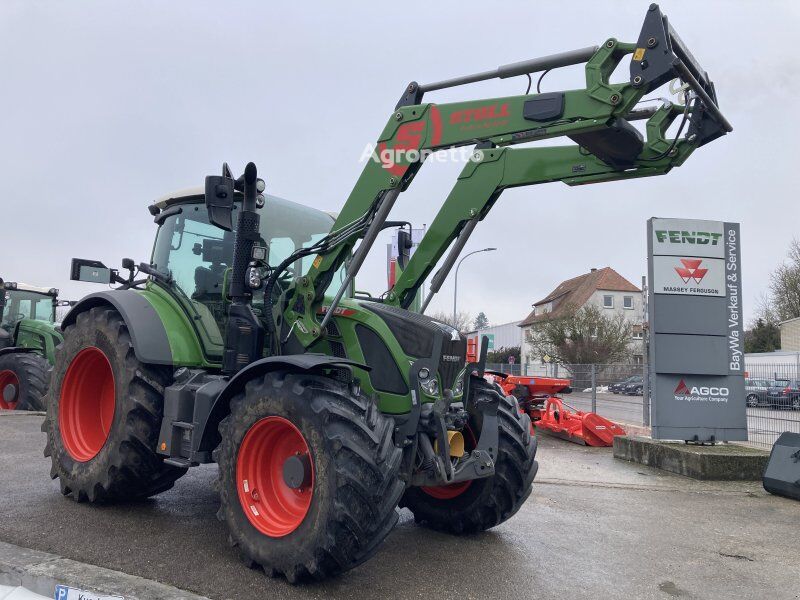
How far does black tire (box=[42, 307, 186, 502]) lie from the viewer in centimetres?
485

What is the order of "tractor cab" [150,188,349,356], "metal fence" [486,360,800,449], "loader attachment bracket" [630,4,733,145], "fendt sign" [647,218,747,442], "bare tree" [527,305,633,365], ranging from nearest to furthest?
"loader attachment bracket" [630,4,733,145], "tractor cab" [150,188,349,356], "fendt sign" [647,218,747,442], "metal fence" [486,360,800,449], "bare tree" [527,305,633,365]

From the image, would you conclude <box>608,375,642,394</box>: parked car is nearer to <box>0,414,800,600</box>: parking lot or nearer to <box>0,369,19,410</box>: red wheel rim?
<box>0,414,800,600</box>: parking lot

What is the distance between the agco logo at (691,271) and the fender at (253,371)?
6.88 meters

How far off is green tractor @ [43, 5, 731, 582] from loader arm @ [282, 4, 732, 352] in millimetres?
13

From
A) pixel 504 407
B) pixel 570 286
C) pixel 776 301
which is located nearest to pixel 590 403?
pixel 504 407

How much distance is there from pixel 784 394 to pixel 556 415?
360 centimetres

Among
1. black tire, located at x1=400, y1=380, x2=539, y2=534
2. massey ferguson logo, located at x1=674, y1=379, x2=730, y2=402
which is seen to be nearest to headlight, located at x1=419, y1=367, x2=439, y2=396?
black tire, located at x1=400, y1=380, x2=539, y2=534

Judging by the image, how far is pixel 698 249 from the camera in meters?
9.65

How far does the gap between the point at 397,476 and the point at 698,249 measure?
7.67m

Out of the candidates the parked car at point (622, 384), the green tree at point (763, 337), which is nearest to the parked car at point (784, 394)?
the parked car at point (622, 384)

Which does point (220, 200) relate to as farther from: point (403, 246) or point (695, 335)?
point (695, 335)

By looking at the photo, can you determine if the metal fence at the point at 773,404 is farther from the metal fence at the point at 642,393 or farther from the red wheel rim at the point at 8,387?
the red wheel rim at the point at 8,387

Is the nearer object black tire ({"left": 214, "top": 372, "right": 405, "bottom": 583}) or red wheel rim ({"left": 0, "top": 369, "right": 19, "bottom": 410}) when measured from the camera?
black tire ({"left": 214, "top": 372, "right": 405, "bottom": 583})

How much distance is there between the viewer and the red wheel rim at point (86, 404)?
219 inches
